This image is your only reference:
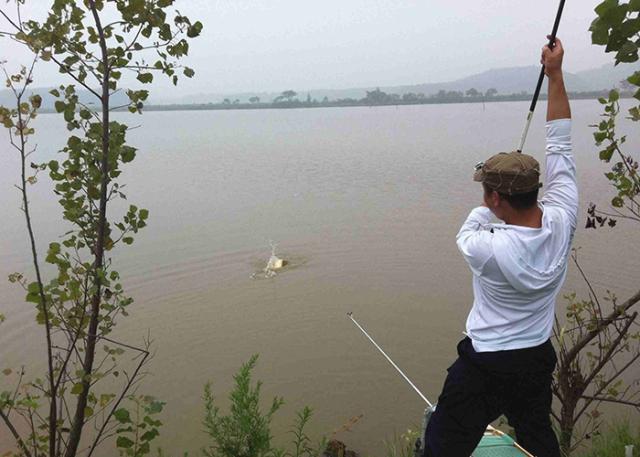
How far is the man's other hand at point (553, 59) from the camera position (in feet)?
7.68

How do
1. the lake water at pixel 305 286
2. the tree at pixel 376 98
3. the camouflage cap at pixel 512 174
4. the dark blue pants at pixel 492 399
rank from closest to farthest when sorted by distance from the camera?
1. the camouflage cap at pixel 512 174
2. the dark blue pants at pixel 492 399
3. the lake water at pixel 305 286
4. the tree at pixel 376 98

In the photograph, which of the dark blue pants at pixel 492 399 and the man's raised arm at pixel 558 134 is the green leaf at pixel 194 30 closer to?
the man's raised arm at pixel 558 134

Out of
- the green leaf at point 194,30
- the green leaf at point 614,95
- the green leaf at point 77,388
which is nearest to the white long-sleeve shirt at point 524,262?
the green leaf at point 614,95

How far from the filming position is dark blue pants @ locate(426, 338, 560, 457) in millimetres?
2256

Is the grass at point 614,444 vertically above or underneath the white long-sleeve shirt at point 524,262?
underneath

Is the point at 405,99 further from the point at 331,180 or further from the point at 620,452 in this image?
the point at 620,452

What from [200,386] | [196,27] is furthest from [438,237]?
[196,27]

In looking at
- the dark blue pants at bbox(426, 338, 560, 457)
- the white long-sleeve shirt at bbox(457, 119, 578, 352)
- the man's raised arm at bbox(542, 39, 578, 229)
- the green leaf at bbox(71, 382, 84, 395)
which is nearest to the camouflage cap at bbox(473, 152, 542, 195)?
the white long-sleeve shirt at bbox(457, 119, 578, 352)

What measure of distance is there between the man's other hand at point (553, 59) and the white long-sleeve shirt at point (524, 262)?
226mm

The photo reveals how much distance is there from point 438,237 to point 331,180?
27.6ft

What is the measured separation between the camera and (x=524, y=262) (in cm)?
210

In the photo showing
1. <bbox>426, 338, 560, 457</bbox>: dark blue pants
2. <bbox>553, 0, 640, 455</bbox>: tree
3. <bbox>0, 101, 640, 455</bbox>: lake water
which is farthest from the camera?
<bbox>0, 101, 640, 455</bbox>: lake water

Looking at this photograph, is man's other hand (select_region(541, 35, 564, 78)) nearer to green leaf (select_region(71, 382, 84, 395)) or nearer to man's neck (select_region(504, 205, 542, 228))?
man's neck (select_region(504, 205, 542, 228))

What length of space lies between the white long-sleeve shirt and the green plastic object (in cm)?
91
